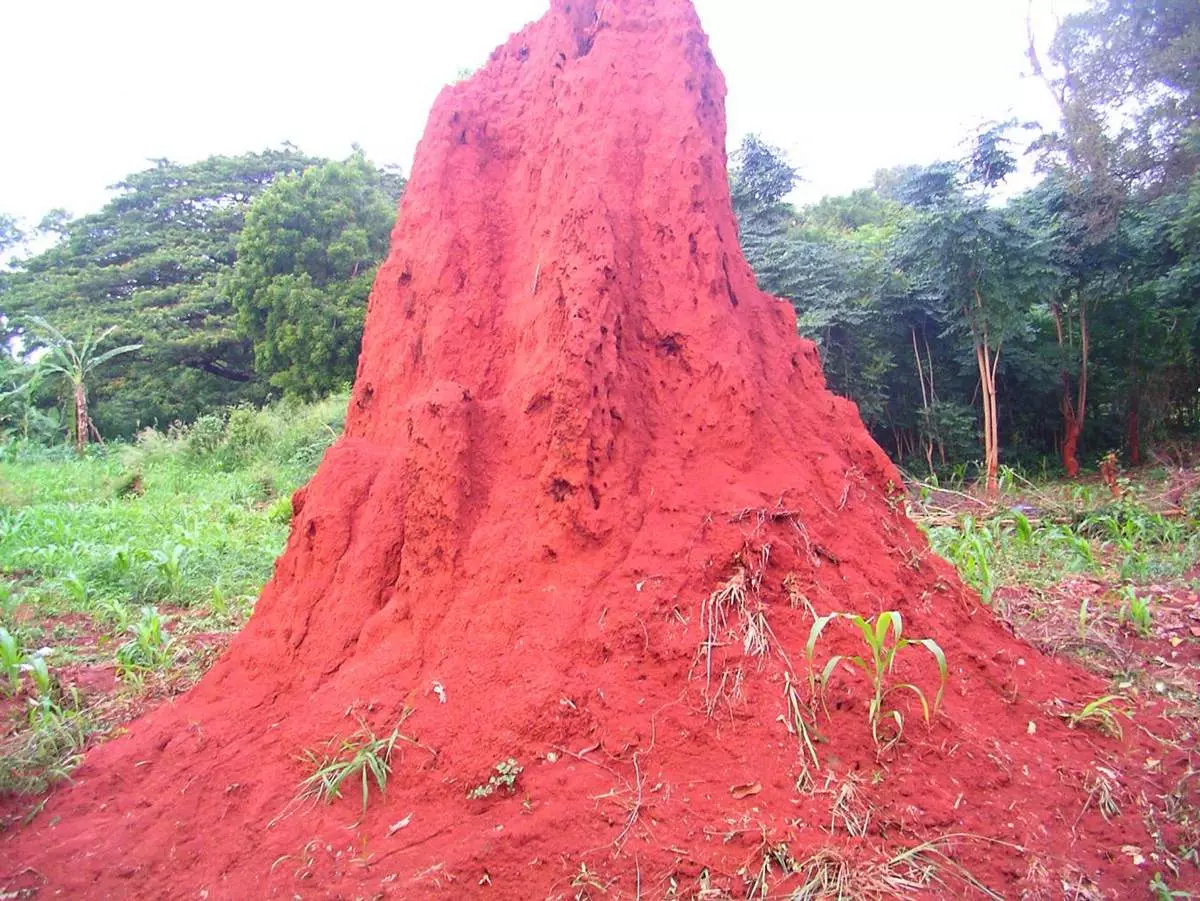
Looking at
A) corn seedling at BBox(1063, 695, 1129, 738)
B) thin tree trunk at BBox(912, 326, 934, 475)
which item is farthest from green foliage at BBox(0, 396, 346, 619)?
thin tree trunk at BBox(912, 326, 934, 475)

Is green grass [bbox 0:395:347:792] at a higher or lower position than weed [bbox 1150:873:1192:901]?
higher

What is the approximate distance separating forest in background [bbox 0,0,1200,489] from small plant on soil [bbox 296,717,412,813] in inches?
459

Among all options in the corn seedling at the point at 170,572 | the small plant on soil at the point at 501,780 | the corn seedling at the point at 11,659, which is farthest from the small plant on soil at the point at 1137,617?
the corn seedling at the point at 170,572

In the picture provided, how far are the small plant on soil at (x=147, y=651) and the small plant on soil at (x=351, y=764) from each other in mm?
2399

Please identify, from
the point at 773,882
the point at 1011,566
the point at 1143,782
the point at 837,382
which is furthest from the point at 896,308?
the point at 773,882

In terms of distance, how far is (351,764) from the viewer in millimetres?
2861

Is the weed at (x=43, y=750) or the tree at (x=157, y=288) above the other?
the tree at (x=157, y=288)

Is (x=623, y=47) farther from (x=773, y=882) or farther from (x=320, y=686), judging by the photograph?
(x=773, y=882)

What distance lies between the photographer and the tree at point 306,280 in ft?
63.3

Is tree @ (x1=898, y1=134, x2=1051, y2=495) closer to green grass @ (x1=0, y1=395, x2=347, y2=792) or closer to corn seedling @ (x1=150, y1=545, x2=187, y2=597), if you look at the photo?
green grass @ (x1=0, y1=395, x2=347, y2=792)

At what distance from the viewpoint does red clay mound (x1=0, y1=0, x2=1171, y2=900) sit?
8.27 ft

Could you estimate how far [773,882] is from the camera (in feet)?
7.51

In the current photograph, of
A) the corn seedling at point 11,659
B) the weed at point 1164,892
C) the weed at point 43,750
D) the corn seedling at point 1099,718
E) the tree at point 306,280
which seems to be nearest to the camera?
the weed at point 1164,892

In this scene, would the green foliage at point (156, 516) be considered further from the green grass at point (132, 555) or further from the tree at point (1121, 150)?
the tree at point (1121, 150)
